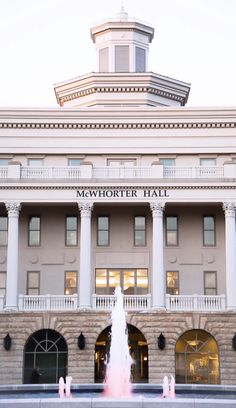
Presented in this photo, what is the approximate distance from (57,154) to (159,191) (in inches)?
338

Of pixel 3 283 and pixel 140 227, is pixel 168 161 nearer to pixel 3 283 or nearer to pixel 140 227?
pixel 140 227

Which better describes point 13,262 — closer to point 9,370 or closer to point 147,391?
point 9,370

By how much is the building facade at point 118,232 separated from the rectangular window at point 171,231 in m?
0.09

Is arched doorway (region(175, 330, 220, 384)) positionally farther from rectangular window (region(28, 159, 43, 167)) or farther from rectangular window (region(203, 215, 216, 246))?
rectangular window (region(28, 159, 43, 167))

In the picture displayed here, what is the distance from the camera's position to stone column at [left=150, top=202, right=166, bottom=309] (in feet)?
137

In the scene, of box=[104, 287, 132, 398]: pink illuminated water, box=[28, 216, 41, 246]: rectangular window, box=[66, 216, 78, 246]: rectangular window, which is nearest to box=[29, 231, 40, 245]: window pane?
box=[28, 216, 41, 246]: rectangular window

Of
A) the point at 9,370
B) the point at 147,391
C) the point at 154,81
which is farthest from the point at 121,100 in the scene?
the point at 147,391

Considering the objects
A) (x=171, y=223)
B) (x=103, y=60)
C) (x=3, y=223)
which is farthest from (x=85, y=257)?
(x=103, y=60)

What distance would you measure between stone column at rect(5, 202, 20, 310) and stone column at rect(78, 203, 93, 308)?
12.4 feet

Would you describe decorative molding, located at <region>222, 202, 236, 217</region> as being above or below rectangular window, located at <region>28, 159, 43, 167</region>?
below

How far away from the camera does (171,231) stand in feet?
152

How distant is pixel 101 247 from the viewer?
46.1m

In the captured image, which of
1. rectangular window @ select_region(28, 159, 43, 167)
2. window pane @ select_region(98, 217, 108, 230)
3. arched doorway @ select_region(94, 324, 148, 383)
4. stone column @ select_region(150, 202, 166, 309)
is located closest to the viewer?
stone column @ select_region(150, 202, 166, 309)

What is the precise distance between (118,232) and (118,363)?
13.7 meters
